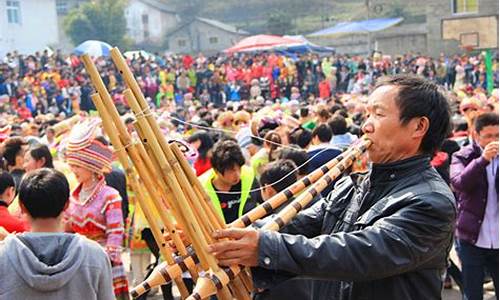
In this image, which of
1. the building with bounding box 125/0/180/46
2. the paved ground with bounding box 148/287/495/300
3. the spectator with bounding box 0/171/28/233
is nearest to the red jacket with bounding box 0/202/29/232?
the spectator with bounding box 0/171/28/233

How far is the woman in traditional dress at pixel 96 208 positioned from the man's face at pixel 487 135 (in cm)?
288

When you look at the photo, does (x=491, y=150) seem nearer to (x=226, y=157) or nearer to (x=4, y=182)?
(x=226, y=157)

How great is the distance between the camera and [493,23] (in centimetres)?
3912

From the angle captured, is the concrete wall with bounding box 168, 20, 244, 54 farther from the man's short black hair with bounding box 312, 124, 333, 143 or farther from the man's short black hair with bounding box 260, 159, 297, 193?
the man's short black hair with bounding box 260, 159, 297, 193

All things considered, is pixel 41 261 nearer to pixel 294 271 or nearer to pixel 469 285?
pixel 294 271

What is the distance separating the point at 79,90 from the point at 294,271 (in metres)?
28.6

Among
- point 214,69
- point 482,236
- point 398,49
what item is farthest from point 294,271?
point 398,49

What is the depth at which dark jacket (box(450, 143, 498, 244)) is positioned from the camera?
6418 millimetres

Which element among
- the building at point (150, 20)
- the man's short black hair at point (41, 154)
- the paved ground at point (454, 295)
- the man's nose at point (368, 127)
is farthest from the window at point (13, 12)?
the man's nose at point (368, 127)

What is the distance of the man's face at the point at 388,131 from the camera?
294cm

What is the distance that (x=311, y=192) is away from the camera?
10.1 feet

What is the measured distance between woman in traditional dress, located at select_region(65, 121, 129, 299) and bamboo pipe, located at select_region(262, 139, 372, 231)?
8.73 ft

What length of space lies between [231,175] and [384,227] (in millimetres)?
3709

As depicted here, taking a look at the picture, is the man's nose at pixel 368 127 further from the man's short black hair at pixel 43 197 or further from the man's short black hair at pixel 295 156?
the man's short black hair at pixel 295 156
